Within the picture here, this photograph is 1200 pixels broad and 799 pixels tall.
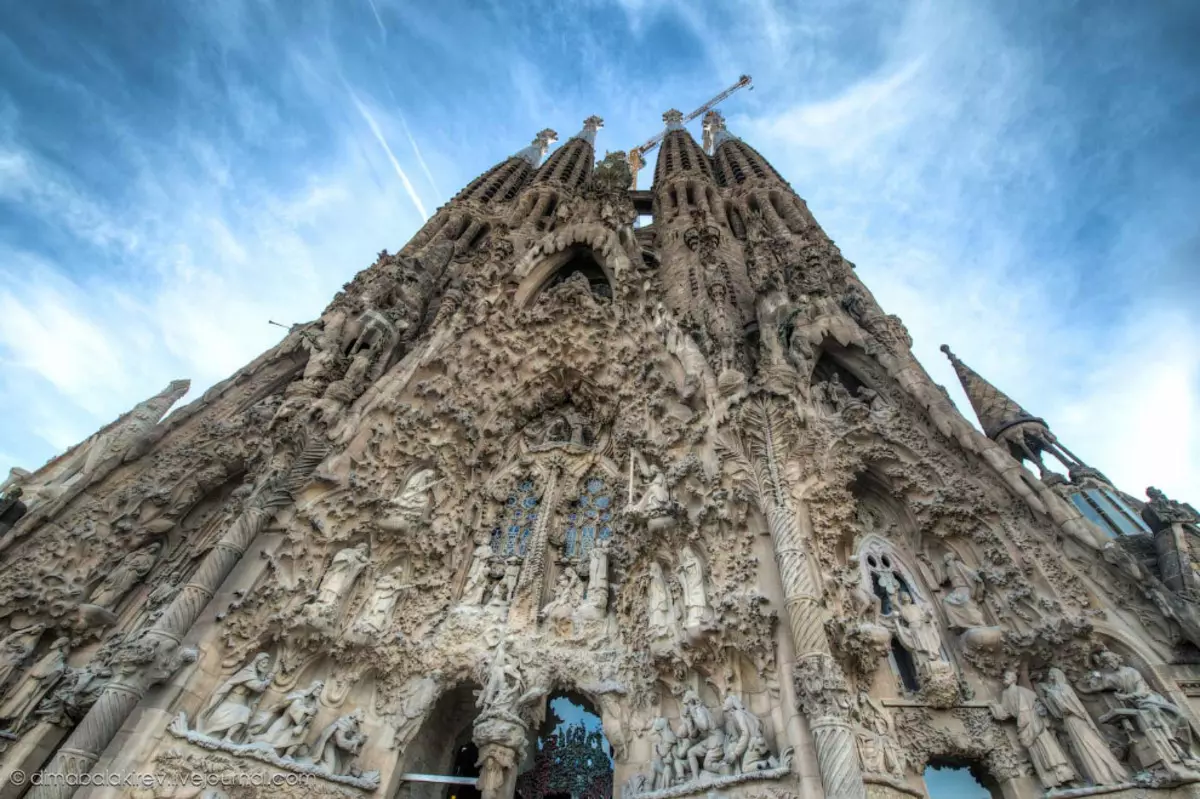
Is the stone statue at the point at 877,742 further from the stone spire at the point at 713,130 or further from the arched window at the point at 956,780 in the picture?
the stone spire at the point at 713,130

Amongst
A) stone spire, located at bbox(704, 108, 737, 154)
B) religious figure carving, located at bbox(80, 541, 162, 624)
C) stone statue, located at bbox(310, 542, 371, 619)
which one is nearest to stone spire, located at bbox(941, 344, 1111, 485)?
stone statue, located at bbox(310, 542, 371, 619)

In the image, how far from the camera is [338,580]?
7055 millimetres

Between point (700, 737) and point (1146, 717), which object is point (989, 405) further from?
point (700, 737)

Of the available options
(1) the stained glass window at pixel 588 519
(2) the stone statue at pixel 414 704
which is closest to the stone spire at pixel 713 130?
(1) the stained glass window at pixel 588 519

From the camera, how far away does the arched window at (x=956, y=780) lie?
5.59m

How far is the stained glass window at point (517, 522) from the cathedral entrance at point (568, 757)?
7.08 ft

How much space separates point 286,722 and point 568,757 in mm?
3278

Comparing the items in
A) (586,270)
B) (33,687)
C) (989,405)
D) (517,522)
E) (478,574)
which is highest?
(586,270)

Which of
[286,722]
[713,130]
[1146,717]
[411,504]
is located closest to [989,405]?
[1146,717]

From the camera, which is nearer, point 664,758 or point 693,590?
point 664,758

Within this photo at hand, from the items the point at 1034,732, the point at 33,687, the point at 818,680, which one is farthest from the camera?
the point at 33,687

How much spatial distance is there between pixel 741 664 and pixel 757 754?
850 mm

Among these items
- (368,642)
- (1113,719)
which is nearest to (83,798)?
(368,642)

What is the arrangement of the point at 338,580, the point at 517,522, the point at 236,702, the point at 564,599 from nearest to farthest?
the point at 236,702 < the point at 338,580 < the point at 564,599 < the point at 517,522
